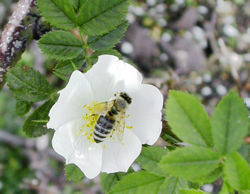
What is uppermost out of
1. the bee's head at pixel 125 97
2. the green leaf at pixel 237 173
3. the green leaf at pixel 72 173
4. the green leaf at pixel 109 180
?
the green leaf at pixel 237 173

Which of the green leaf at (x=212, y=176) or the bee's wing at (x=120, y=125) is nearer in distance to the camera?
the green leaf at (x=212, y=176)

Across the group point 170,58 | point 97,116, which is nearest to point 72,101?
point 97,116

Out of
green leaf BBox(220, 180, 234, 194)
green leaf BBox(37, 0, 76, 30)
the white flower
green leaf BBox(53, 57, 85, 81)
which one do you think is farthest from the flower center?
green leaf BBox(220, 180, 234, 194)

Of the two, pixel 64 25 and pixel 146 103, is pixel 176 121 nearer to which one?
pixel 146 103

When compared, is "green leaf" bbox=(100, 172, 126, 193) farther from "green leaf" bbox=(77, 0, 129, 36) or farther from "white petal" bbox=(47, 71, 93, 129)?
"green leaf" bbox=(77, 0, 129, 36)

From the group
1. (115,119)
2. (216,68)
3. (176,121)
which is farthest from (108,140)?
(216,68)

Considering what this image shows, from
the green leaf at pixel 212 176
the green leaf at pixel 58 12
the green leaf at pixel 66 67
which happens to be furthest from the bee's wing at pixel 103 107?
the green leaf at pixel 212 176

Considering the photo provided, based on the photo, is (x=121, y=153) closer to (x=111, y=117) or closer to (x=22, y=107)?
(x=111, y=117)

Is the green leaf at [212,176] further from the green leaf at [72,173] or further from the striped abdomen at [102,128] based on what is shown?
the green leaf at [72,173]
